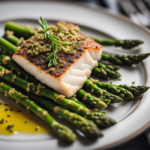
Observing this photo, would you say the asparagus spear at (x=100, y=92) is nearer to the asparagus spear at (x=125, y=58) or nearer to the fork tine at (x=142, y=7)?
the asparagus spear at (x=125, y=58)

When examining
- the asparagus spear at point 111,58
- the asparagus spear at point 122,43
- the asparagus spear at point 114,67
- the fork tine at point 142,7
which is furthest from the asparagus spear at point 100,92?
the fork tine at point 142,7

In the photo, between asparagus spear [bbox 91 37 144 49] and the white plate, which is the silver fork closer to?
the white plate

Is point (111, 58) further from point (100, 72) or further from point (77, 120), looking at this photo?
point (77, 120)

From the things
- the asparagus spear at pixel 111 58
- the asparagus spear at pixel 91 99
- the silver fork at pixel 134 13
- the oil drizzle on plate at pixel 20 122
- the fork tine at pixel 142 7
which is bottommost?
the oil drizzle on plate at pixel 20 122

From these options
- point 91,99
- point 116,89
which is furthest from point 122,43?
point 91,99

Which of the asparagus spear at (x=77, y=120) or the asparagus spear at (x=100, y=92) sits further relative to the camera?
the asparagus spear at (x=100, y=92)

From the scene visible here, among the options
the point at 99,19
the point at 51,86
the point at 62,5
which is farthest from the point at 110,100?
the point at 62,5
